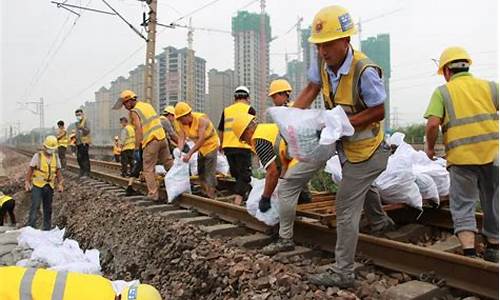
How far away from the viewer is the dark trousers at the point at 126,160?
11.5 m

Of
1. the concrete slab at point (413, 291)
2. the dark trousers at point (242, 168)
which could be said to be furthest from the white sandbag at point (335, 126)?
the dark trousers at point (242, 168)

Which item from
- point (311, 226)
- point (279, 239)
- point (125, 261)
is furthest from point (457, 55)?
point (125, 261)

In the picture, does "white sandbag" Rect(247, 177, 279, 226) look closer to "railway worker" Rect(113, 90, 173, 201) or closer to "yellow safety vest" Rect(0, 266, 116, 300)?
"yellow safety vest" Rect(0, 266, 116, 300)

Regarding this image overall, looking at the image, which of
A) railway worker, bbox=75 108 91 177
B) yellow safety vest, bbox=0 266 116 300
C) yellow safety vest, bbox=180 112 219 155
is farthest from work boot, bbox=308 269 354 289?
railway worker, bbox=75 108 91 177

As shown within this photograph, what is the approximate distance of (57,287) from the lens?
2.49m

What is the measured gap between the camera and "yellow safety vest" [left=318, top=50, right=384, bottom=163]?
311 centimetres

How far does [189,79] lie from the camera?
2164 centimetres

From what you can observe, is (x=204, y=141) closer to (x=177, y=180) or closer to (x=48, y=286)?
(x=177, y=180)

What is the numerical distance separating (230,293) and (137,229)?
257cm

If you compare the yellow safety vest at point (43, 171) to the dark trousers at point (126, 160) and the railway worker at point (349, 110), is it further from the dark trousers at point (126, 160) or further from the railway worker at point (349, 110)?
the railway worker at point (349, 110)

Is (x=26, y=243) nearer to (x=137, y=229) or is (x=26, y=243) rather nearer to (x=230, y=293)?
(x=137, y=229)

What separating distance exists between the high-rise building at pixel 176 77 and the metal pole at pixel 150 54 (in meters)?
7.24

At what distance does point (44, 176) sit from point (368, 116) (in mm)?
7104

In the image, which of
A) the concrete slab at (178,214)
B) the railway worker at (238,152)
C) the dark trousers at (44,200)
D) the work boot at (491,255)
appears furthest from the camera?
the dark trousers at (44,200)
